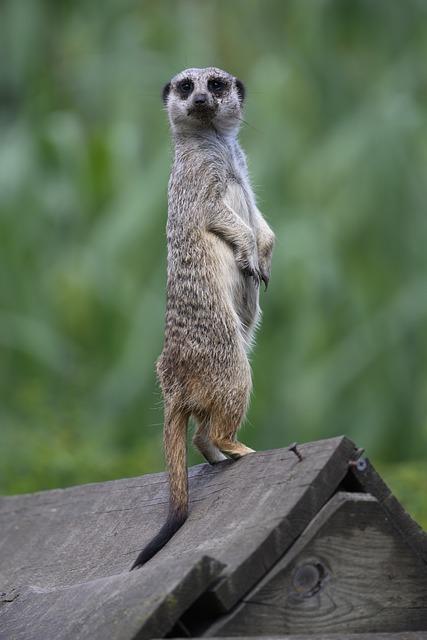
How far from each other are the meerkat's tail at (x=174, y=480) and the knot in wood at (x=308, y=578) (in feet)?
1.72

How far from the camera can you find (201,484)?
4.78m

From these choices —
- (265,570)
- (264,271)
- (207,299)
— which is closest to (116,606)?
(265,570)

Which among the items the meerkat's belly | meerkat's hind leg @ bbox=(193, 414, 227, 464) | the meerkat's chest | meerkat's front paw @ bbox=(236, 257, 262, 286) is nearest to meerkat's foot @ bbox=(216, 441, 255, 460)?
Result: meerkat's hind leg @ bbox=(193, 414, 227, 464)

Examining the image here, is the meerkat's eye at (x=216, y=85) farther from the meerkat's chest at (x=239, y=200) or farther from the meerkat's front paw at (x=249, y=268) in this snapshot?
the meerkat's front paw at (x=249, y=268)

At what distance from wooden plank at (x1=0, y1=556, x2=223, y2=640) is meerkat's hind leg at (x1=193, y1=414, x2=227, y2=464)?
94cm

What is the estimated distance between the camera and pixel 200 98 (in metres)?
5.72

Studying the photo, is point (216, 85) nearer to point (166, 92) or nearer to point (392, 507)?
point (166, 92)

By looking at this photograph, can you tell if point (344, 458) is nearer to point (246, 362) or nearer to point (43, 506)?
point (246, 362)

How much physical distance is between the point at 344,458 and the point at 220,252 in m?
1.43

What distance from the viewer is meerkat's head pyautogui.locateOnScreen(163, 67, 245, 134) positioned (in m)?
5.76

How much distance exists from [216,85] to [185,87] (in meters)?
0.14

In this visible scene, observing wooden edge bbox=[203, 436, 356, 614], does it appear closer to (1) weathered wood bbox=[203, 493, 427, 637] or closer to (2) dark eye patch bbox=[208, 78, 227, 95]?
(1) weathered wood bbox=[203, 493, 427, 637]

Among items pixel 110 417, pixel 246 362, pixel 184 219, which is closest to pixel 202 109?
pixel 184 219

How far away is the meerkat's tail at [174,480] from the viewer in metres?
4.36
